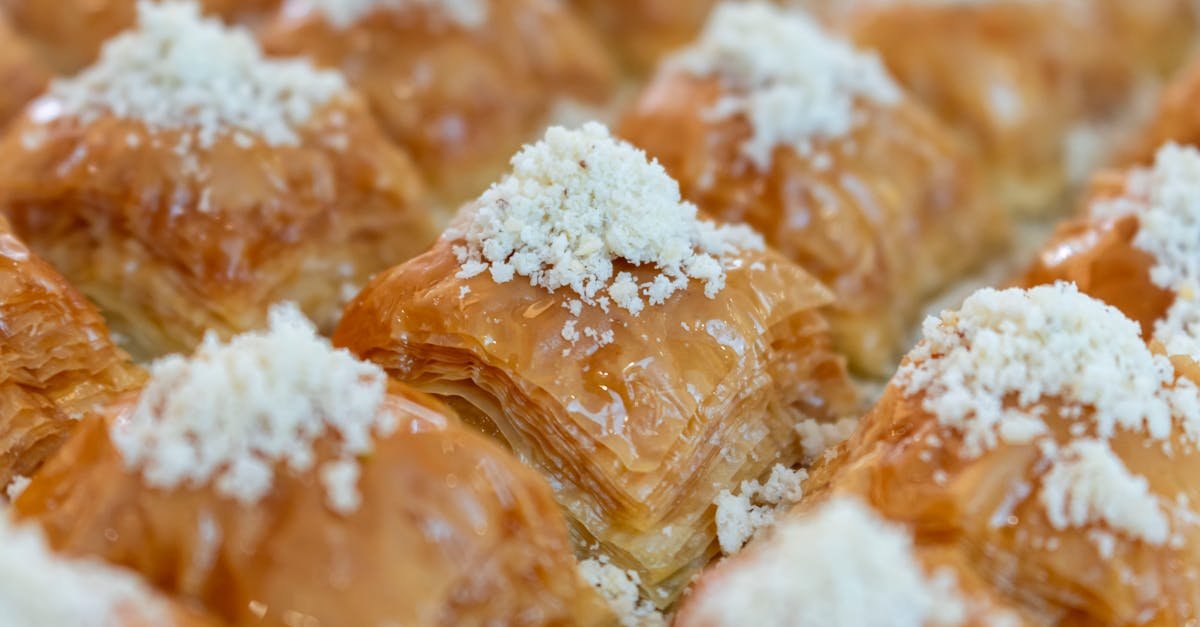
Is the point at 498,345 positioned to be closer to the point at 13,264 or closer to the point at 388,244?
the point at 388,244

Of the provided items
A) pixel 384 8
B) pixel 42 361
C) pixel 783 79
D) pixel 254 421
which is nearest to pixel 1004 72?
pixel 783 79

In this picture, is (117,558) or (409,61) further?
(409,61)

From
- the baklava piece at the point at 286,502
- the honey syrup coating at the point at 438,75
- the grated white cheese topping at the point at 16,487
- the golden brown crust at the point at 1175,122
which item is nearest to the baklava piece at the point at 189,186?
the honey syrup coating at the point at 438,75

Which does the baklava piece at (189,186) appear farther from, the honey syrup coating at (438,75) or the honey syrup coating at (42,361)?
the honey syrup coating at (438,75)

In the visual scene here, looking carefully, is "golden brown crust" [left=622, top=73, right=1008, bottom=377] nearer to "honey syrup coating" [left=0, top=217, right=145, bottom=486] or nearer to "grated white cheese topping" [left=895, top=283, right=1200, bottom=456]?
"grated white cheese topping" [left=895, top=283, right=1200, bottom=456]

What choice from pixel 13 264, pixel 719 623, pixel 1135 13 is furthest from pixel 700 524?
pixel 1135 13

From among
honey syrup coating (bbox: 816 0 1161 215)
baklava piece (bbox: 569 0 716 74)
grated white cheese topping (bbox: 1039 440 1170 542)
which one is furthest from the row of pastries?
baklava piece (bbox: 569 0 716 74)
